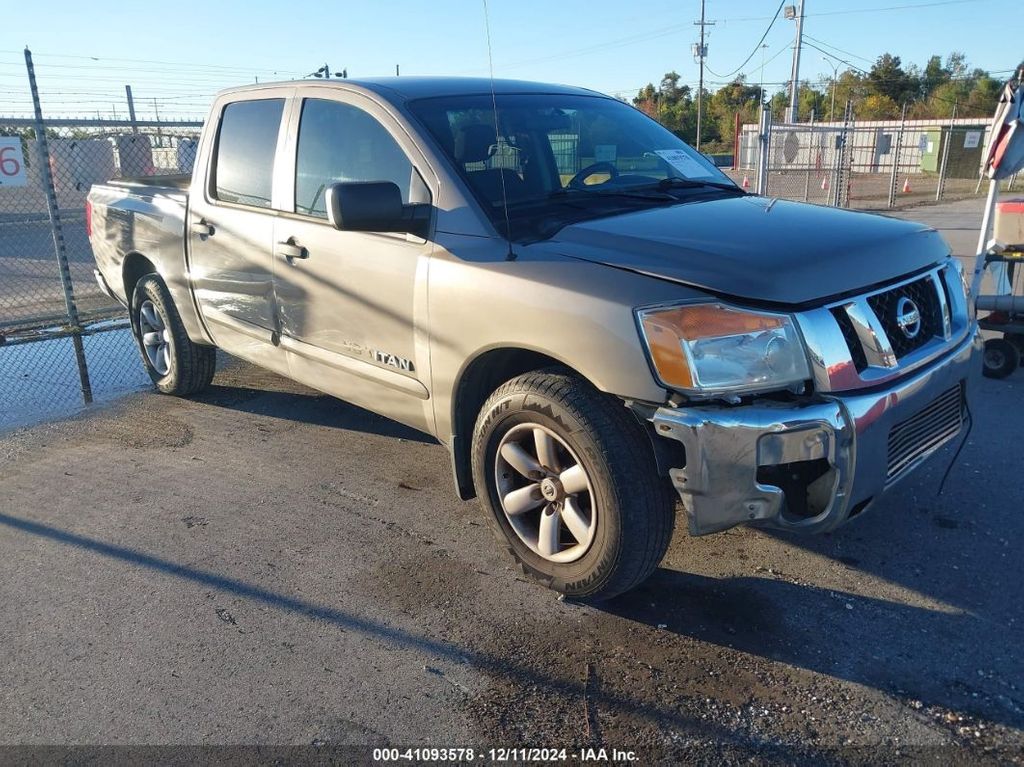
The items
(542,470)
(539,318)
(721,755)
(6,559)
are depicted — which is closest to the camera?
(721,755)

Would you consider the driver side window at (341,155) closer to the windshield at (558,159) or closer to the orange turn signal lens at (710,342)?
the windshield at (558,159)

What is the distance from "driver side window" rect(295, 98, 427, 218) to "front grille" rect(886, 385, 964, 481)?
2079 millimetres

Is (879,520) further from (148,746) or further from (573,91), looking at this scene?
(148,746)

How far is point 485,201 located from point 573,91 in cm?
149

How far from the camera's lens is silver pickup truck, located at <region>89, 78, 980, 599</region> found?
8.55 ft

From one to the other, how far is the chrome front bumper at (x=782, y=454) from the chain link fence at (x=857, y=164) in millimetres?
9472

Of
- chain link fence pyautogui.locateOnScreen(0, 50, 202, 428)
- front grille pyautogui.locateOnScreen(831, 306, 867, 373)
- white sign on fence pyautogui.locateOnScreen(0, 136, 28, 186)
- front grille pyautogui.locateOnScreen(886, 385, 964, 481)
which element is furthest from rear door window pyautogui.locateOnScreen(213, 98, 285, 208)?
white sign on fence pyautogui.locateOnScreen(0, 136, 28, 186)

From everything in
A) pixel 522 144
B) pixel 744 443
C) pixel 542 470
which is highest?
pixel 522 144

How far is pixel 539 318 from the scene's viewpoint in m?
2.88

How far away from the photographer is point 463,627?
120 inches

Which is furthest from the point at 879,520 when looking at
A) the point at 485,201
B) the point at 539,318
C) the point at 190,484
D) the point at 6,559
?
the point at 6,559

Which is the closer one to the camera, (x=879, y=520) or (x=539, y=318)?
(x=539, y=318)

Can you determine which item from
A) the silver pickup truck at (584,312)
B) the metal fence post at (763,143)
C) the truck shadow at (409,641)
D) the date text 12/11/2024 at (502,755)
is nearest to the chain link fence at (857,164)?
the metal fence post at (763,143)

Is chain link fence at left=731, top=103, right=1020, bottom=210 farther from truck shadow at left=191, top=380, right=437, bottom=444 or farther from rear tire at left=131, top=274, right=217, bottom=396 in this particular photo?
rear tire at left=131, top=274, right=217, bottom=396
